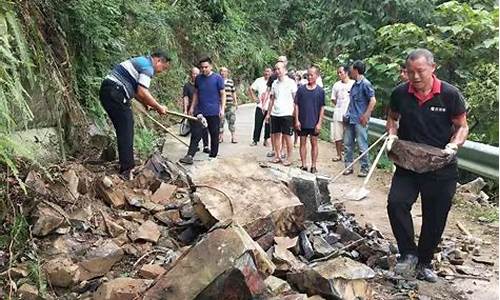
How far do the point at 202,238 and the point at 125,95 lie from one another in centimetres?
316

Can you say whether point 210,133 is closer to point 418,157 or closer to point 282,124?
point 282,124

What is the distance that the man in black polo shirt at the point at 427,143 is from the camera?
4.35 meters

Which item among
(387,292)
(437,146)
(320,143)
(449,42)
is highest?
(449,42)

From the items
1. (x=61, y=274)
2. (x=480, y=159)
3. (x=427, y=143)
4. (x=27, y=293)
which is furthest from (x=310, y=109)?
(x=27, y=293)

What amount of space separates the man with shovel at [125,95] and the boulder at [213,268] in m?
3.11

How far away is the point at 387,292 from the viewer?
4.24 metres

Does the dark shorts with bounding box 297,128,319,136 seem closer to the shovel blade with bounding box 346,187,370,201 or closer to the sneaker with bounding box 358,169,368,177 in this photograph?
the sneaker with bounding box 358,169,368,177

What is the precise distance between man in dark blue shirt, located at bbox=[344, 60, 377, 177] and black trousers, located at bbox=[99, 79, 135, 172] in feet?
10.8

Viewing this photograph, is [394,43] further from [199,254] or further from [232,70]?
[232,70]

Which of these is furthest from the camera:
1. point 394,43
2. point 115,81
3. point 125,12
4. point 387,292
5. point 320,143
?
point 320,143

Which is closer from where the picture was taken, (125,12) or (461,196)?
(461,196)

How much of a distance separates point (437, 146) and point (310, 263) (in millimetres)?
1388

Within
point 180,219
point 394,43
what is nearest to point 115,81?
point 180,219

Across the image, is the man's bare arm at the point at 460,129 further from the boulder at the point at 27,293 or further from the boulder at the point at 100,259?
the boulder at the point at 27,293
